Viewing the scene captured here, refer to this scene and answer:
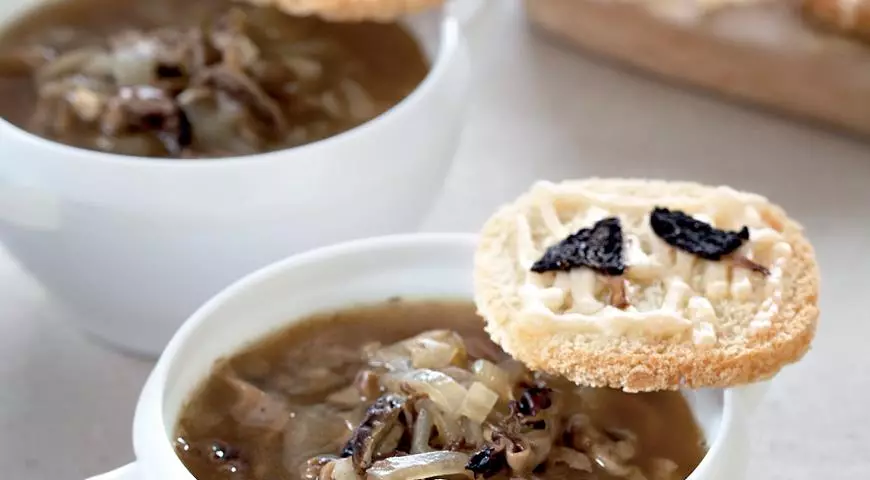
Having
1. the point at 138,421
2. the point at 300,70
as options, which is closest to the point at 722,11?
the point at 300,70

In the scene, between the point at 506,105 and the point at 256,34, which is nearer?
the point at 256,34

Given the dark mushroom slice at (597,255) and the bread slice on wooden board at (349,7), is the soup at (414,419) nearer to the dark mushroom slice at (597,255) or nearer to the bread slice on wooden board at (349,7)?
the dark mushroom slice at (597,255)

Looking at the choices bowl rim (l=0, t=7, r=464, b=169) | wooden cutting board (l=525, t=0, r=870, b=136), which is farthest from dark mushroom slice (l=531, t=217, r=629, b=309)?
wooden cutting board (l=525, t=0, r=870, b=136)

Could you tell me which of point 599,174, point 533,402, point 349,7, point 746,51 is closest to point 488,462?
point 533,402

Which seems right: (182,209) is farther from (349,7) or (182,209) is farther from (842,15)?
(842,15)

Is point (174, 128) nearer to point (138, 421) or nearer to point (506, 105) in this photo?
point (138, 421)

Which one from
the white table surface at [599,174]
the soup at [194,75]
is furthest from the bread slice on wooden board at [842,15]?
the soup at [194,75]
